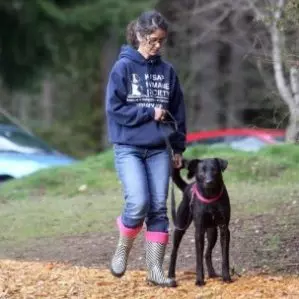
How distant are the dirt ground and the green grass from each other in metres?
0.65

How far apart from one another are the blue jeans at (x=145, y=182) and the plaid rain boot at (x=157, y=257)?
0.05 meters

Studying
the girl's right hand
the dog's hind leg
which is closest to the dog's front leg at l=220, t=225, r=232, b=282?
the dog's hind leg

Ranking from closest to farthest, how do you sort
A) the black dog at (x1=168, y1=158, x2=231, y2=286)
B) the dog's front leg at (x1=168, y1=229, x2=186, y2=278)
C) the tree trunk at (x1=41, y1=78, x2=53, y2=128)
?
1. the black dog at (x1=168, y1=158, x2=231, y2=286)
2. the dog's front leg at (x1=168, y1=229, x2=186, y2=278)
3. the tree trunk at (x1=41, y1=78, x2=53, y2=128)

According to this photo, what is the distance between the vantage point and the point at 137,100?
24.1 ft

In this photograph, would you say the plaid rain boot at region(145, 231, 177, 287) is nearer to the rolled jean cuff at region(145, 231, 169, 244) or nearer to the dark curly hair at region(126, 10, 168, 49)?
the rolled jean cuff at region(145, 231, 169, 244)

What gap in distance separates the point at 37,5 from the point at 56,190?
31.9 ft

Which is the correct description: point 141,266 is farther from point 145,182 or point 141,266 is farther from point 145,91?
point 145,91

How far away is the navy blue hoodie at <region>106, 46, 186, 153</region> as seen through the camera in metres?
7.30

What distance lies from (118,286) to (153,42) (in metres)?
1.81

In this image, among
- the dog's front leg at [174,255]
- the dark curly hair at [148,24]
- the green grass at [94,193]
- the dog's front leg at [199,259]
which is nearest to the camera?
the dark curly hair at [148,24]

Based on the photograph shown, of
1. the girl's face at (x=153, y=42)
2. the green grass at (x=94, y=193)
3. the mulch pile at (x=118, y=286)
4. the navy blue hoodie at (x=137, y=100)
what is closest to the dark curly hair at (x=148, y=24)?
the girl's face at (x=153, y=42)

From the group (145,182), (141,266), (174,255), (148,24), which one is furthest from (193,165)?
(141,266)

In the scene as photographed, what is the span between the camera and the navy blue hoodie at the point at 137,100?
7.30 meters

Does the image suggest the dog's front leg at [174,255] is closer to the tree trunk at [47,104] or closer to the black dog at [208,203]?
the black dog at [208,203]
